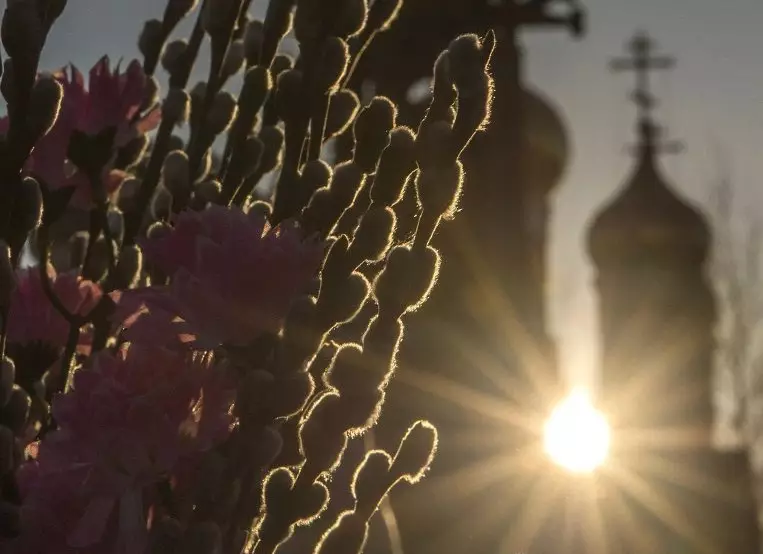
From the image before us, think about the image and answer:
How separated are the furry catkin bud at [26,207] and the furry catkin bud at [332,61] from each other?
179 mm

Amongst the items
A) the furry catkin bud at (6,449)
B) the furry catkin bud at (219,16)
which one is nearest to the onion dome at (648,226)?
the furry catkin bud at (219,16)

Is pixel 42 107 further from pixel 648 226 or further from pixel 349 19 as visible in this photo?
pixel 648 226

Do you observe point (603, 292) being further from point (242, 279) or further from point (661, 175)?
point (242, 279)

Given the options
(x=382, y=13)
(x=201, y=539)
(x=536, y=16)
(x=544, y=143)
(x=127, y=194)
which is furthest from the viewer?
(x=544, y=143)

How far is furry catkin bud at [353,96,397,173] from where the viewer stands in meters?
0.69

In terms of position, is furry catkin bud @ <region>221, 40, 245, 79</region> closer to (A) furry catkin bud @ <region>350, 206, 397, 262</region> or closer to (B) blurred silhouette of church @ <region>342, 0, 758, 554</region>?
(B) blurred silhouette of church @ <region>342, 0, 758, 554</region>

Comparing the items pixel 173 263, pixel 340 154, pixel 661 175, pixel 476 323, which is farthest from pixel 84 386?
pixel 661 175

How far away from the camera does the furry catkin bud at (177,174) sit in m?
0.80

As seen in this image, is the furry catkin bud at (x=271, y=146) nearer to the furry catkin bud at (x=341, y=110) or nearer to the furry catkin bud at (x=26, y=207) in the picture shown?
the furry catkin bud at (x=341, y=110)

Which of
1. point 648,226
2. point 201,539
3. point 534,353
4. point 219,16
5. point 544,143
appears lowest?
point 201,539

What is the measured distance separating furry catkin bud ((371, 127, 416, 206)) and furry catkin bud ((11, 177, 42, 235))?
20 centimetres

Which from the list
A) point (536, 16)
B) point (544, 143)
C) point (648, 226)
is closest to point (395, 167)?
point (536, 16)

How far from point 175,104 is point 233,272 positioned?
0.29m

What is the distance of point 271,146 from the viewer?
846mm
